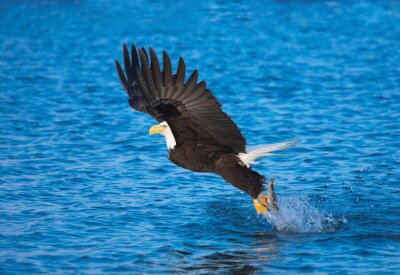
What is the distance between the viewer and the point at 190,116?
21.7 feet

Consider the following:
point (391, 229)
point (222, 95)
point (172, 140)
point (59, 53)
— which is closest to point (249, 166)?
point (172, 140)

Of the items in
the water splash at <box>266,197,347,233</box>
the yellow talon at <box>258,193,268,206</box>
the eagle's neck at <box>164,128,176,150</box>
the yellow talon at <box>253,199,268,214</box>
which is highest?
the eagle's neck at <box>164,128,176,150</box>

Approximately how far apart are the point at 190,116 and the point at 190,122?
112 millimetres

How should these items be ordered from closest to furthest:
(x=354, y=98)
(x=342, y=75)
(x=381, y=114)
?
(x=381, y=114)
(x=354, y=98)
(x=342, y=75)

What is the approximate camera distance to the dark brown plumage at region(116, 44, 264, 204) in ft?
20.8

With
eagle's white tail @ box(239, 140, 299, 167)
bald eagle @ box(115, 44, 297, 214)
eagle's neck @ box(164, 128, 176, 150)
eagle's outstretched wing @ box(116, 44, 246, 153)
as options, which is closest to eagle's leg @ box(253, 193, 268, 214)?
bald eagle @ box(115, 44, 297, 214)

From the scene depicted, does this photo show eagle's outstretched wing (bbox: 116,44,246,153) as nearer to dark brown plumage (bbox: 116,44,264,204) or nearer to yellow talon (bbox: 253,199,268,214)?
dark brown plumage (bbox: 116,44,264,204)

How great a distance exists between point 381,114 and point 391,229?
453cm

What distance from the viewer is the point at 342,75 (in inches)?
540

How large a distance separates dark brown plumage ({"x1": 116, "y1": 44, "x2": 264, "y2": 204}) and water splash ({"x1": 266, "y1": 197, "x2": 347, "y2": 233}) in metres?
0.29

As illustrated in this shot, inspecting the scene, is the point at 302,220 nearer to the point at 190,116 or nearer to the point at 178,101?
the point at 190,116

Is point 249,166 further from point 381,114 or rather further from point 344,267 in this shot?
point 381,114

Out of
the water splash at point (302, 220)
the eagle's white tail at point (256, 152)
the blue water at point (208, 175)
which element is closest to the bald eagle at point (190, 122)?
the eagle's white tail at point (256, 152)

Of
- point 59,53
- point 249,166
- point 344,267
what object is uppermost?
point 59,53
